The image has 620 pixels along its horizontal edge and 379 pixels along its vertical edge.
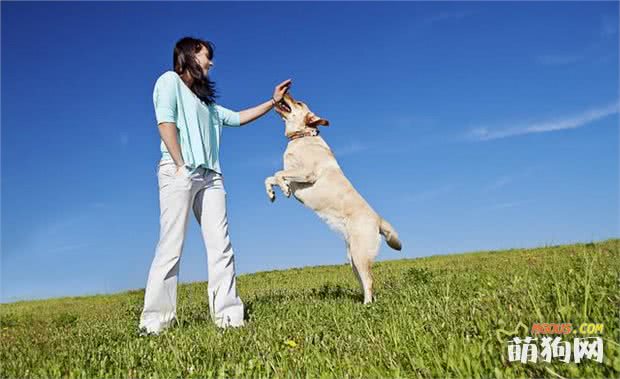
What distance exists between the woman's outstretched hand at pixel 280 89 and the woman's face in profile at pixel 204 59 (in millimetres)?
1641

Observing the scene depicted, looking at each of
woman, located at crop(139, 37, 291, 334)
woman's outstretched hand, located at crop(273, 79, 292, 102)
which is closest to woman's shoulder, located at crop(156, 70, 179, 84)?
woman, located at crop(139, 37, 291, 334)

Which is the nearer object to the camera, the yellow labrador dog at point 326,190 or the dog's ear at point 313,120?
the yellow labrador dog at point 326,190

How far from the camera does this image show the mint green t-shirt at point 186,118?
6.50 m

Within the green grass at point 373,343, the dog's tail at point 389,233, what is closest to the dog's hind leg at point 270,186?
the dog's tail at point 389,233

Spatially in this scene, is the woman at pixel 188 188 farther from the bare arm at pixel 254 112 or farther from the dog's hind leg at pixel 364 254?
the dog's hind leg at pixel 364 254

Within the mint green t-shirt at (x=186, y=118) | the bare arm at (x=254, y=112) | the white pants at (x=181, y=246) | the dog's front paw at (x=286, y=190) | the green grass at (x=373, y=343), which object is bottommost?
the green grass at (x=373, y=343)

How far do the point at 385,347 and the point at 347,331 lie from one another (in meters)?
1.16

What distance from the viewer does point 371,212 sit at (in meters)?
8.08

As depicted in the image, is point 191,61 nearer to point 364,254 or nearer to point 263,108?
point 263,108

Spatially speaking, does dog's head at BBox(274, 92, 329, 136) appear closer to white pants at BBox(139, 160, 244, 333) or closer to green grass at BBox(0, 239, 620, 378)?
white pants at BBox(139, 160, 244, 333)

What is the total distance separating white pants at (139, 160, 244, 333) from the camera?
6.41 m

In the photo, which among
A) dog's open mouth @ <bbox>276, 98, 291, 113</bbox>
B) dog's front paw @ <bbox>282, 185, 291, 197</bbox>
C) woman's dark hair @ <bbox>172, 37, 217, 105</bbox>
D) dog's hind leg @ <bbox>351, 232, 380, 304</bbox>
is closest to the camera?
woman's dark hair @ <bbox>172, 37, 217, 105</bbox>

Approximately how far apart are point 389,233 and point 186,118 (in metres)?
3.81

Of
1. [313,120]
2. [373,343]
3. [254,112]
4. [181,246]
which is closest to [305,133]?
[313,120]
